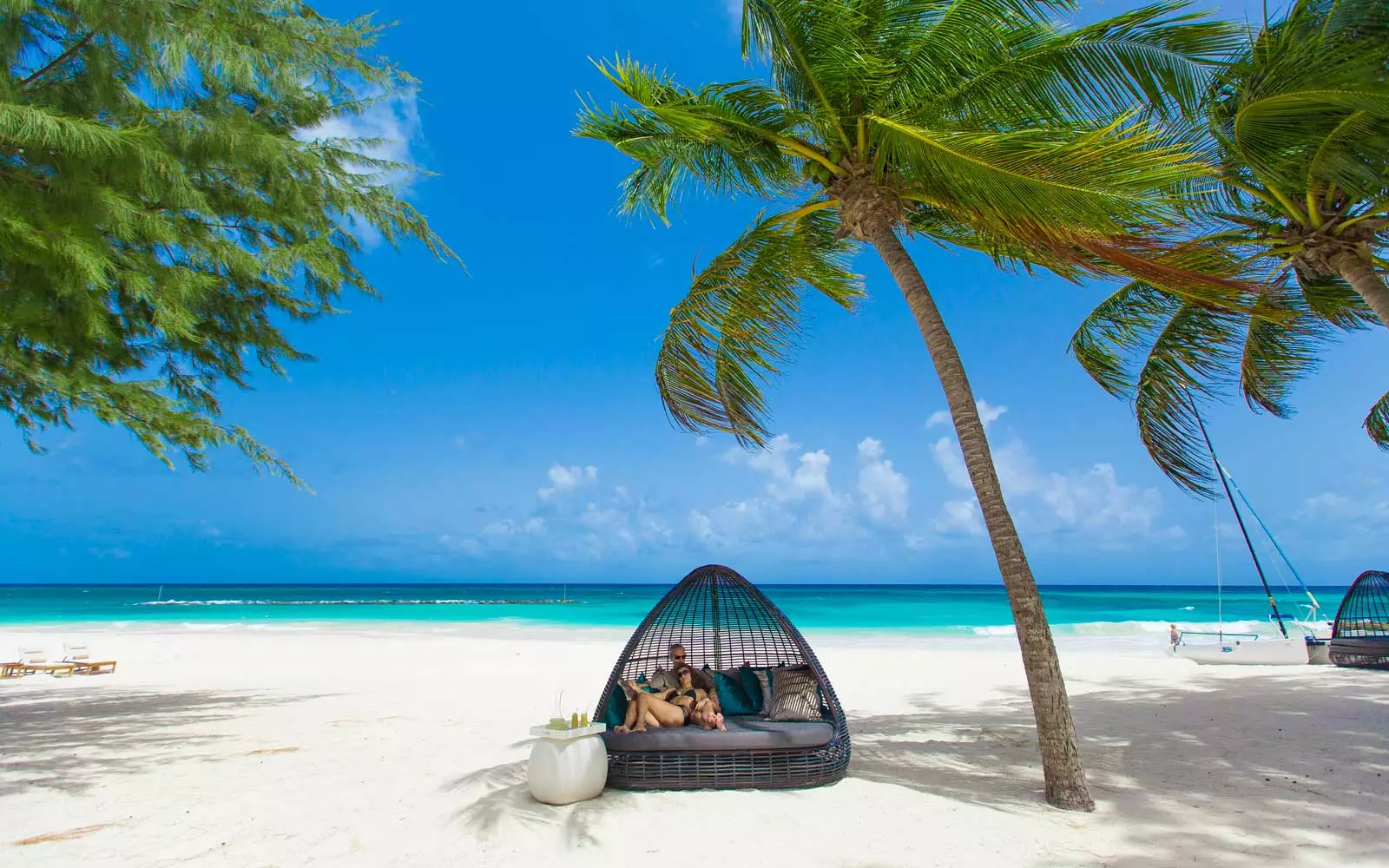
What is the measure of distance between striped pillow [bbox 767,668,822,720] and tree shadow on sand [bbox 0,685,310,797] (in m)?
4.44

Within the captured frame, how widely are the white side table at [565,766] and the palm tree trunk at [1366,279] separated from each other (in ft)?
20.6

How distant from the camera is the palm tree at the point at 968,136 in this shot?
12.6ft

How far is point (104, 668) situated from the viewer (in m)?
11.8

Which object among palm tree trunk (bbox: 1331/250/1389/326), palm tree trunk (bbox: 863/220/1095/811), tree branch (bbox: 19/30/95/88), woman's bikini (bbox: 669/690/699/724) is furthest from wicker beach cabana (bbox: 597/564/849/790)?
tree branch (bbox: 19/30/95/88)

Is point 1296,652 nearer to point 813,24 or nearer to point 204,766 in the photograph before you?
point 813,24

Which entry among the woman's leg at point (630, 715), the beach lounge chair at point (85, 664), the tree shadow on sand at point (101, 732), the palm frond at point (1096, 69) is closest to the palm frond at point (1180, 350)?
the palm frond at point (1096, 69)

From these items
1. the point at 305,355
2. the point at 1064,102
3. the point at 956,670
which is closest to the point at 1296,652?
the point at 956,670

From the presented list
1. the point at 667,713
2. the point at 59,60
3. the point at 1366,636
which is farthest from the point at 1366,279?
the point at 59,60

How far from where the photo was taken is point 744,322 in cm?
626

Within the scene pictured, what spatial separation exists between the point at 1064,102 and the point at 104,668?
14.7 metres

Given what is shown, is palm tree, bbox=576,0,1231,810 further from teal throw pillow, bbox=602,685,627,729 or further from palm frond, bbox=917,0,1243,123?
teal throw pillow, bbox=602,685,627,729

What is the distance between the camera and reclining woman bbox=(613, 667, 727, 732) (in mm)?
5133

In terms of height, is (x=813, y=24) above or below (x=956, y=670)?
above

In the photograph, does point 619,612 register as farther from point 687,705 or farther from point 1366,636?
point 687,705
